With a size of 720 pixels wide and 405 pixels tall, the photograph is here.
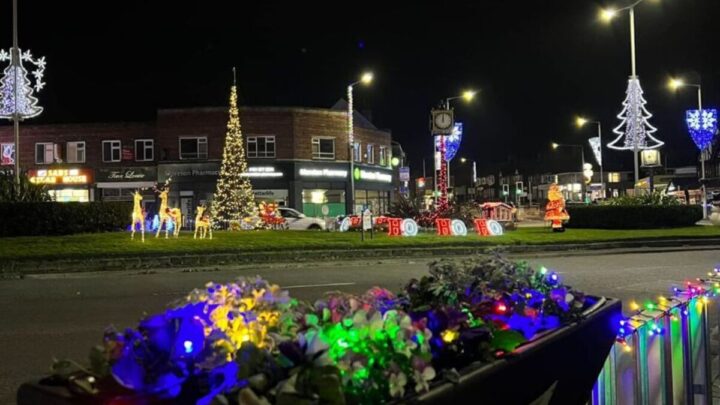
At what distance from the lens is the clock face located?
2662 centimetres

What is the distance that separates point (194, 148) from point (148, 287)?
3318 centimetres

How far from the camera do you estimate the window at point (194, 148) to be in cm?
4484

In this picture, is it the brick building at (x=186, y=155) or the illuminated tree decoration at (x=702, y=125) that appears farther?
the brick building at (x=186, y=155)

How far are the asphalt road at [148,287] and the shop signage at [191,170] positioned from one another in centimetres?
2824

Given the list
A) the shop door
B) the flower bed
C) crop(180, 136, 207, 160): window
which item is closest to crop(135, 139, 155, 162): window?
crop(180, 136, 207, 160): window

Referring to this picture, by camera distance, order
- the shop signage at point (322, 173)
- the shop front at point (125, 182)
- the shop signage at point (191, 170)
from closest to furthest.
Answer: the shop signage at point (191, 170) < the shop front at point (125, 182) < the shop signage at point (322, 173)

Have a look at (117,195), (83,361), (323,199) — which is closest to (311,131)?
(323,199)

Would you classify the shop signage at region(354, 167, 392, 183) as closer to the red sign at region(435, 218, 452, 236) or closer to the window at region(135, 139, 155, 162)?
the window at region(135, 139, 155, 162)

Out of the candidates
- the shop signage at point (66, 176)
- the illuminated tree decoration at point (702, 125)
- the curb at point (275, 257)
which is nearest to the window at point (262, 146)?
the shop signage at point (66, 176)

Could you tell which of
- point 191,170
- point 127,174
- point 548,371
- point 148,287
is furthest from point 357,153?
point 548,371

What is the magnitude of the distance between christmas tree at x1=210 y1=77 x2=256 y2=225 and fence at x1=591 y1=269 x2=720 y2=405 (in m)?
28.9

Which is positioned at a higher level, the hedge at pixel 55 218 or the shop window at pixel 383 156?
the shop window at pixel 383 156

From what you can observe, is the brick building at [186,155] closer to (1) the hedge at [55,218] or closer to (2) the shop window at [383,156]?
(2) the shop window at [383,156]

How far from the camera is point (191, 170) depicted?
44562mm
